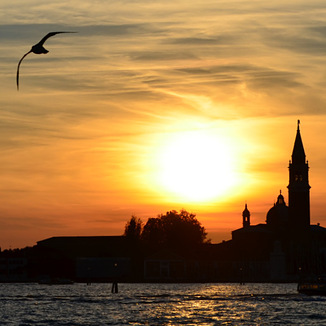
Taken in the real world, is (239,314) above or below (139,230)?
below

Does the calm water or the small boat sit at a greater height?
the small boat

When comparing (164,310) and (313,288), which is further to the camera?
(313,288)

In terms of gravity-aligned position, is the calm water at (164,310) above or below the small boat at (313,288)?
below

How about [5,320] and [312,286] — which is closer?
[5,320]

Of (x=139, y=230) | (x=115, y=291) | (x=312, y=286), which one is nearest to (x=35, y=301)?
(x=115, y=291)

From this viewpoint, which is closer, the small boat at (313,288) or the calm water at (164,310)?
the calm water at (164,310)

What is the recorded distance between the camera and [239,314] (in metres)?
86.9

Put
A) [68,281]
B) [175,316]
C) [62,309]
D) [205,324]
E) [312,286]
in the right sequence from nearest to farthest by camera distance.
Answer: [205,324] → [175,316] → [62,309] → [312,286] → [68,281]

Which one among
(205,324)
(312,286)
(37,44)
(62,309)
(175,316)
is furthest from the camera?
(312,286)

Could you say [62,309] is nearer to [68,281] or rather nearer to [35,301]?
[35,301]

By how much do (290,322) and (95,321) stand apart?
14390mm

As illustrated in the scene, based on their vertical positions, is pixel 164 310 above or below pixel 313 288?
→ below

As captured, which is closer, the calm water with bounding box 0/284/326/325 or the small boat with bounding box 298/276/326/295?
the calm water with bounding box 0/284/326/325

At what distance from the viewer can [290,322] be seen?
258 feet
